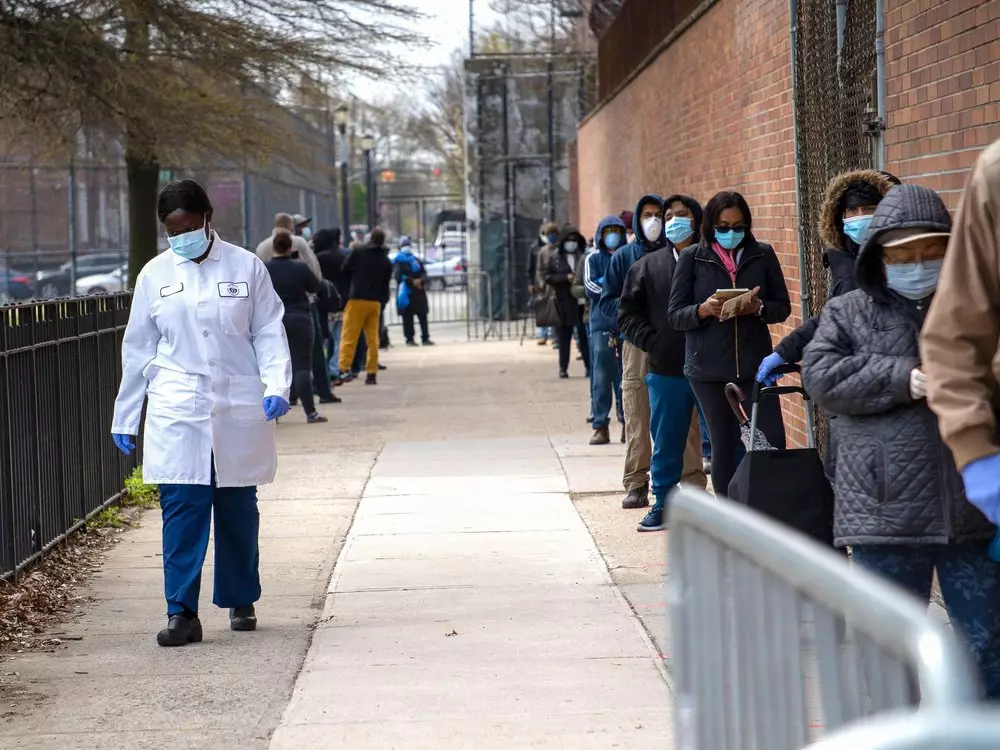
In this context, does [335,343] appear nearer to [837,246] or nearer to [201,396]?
[201,396]

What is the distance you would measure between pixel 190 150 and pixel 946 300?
16604 mm

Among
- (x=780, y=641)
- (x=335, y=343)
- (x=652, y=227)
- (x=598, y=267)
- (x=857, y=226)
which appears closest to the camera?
(x=780, y=641)

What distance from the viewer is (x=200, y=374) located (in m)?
6.82

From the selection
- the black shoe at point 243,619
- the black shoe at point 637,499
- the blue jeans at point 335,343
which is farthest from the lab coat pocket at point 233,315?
the blue jeans at point 335,343

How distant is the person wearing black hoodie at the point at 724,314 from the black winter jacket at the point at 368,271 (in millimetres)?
11410

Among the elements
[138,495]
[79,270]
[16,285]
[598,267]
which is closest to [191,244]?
[138,495]

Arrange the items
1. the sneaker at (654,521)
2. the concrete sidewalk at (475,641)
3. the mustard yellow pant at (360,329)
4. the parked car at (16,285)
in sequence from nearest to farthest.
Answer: the concrete sidewalk at (475,641), the sneaker at (654,521), the mustard yellow pant at (360,329), the parked car at (16,285)

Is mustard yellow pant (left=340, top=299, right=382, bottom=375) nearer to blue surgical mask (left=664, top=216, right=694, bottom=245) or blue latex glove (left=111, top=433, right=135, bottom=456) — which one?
blue surgical mask (left=664, top=216, right=694, bottom=245)

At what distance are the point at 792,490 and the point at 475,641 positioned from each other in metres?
1.70

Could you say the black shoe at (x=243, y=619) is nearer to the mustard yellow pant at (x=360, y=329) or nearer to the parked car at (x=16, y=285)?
the mustard yellow pant at (x=360, y=329)

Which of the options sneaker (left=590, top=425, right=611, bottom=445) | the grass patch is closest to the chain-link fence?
sneaker (left=590, top=425, right=611, bottom=445)

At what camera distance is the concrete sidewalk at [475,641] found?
536cm

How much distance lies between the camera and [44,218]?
33.0 meters

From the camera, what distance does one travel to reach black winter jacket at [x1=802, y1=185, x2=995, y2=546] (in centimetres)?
446
